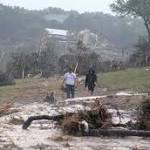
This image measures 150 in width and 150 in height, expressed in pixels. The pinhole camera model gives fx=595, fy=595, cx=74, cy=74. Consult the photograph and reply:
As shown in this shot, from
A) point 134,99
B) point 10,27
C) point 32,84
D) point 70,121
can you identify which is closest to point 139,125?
point 70,121

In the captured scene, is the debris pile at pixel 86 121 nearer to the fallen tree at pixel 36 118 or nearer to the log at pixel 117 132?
the log at pixel 117 132

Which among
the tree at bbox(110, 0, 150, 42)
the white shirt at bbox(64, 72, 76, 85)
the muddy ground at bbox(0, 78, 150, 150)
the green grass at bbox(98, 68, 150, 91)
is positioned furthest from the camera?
the tree at bbox(110, 0, 150, 42)

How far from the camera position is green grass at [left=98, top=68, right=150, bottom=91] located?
109 ft

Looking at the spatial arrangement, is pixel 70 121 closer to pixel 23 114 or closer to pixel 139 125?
pixel 139 125

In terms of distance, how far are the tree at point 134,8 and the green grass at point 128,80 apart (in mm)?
11626

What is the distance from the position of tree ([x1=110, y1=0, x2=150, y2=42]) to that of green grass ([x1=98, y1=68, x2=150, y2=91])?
11.6m

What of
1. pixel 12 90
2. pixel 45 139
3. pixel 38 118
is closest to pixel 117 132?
pixel 45 139

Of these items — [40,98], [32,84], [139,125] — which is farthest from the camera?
[32,84]

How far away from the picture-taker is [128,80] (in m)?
36.7

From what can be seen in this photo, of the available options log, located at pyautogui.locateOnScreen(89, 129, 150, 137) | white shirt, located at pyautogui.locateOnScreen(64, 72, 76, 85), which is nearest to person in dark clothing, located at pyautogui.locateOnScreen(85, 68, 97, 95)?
white shirt, located at pyautogui.locateOnScreen(64, 72, 76, 85)

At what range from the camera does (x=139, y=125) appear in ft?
50.9

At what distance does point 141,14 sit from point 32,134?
38945 millimetres

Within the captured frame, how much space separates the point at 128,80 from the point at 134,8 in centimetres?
→ 1774

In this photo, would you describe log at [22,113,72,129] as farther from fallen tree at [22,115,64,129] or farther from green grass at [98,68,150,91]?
green grass at [98,68,150,91]
